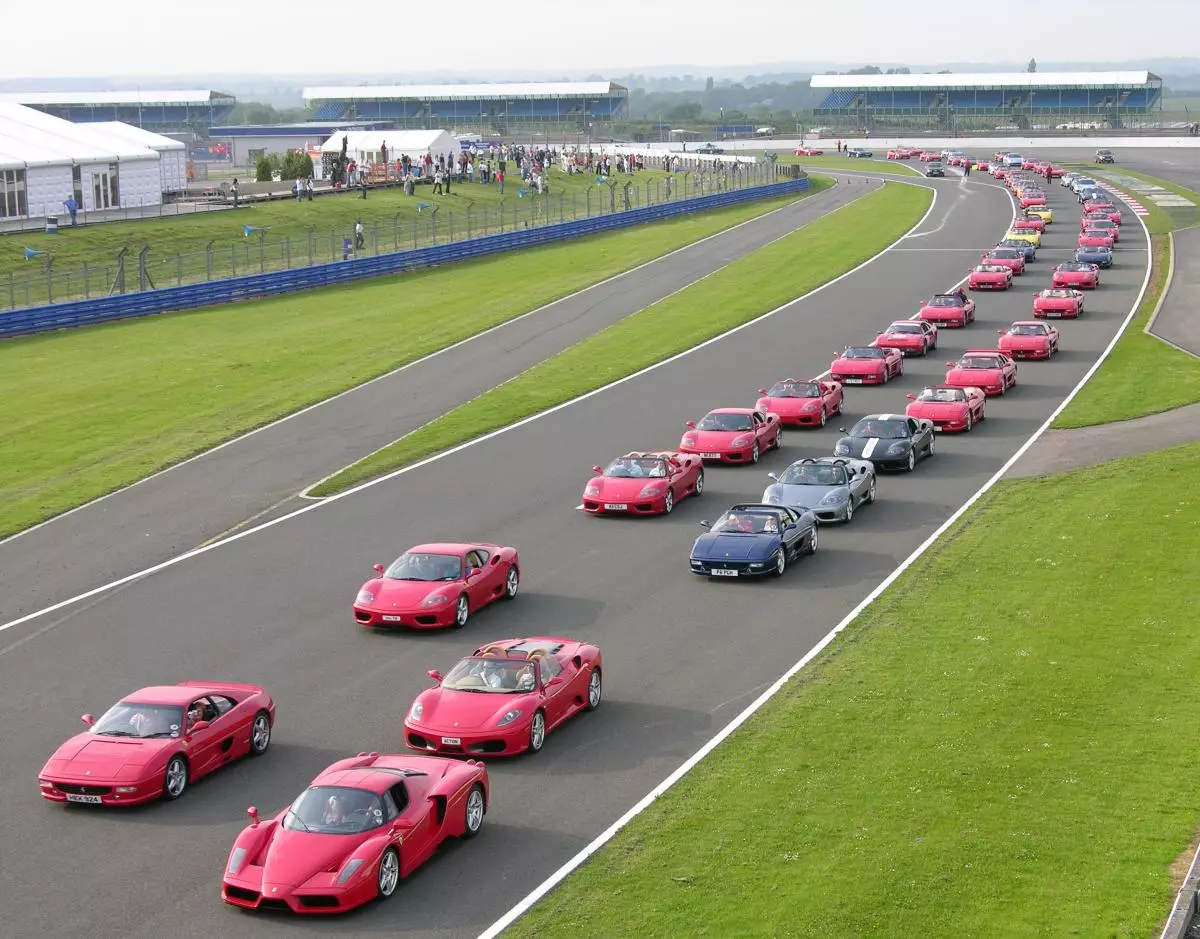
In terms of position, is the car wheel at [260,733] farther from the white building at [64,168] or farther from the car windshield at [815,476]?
the white building at [64,168]

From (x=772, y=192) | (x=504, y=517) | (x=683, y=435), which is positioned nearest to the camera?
(x=504, y=517)

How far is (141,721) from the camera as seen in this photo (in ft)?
65.7

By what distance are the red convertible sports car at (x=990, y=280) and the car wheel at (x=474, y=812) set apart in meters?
50.6

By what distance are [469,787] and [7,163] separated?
197ft

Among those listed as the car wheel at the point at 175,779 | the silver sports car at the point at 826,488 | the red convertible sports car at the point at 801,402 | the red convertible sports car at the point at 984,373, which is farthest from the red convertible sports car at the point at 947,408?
the car wheel at the point at 175,779

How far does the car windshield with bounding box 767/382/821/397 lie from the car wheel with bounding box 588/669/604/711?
20.4 metres

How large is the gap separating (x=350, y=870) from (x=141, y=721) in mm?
4948

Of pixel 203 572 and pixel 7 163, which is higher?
pixel 7 163

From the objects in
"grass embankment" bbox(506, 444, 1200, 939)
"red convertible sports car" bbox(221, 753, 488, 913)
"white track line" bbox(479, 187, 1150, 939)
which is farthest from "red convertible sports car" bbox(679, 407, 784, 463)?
"red convertible sports car" bbox(221, 753, 488, 913)

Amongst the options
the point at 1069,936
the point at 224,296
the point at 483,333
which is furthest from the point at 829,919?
the point at 224,296

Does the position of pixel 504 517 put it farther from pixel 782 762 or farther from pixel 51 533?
pixel 782 762

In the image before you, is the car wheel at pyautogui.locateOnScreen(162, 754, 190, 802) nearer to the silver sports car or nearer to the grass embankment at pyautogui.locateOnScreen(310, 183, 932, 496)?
the silver sports car

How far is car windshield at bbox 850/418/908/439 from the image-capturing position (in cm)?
3709

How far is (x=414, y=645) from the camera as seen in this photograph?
25.6 metres
